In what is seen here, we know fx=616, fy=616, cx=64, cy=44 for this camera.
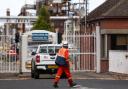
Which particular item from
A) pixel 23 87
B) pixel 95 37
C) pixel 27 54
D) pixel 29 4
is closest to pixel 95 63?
pixel 95 37

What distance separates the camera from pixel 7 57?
39062mm

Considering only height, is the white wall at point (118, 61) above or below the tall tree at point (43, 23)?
below

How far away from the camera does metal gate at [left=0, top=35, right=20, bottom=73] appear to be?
38188 mm

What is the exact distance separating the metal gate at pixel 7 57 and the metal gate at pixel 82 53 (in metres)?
3.53

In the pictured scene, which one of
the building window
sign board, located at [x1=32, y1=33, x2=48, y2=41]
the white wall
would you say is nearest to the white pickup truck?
the white wall

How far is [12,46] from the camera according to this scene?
40125 mm

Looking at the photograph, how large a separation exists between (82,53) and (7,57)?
479cm

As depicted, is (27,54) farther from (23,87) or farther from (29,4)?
(29,4)

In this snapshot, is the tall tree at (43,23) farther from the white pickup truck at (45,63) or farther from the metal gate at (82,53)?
the white pickup truck at (45,63)

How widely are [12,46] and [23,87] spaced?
15.9 metres

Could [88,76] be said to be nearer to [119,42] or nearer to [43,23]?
[119,42]

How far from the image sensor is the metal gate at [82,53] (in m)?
39.0

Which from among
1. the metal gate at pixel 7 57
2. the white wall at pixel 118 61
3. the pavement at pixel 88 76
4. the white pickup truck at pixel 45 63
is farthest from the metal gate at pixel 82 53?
the white pickup truck at pixel 45 63

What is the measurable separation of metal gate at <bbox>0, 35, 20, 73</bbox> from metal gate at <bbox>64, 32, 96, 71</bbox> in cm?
353
